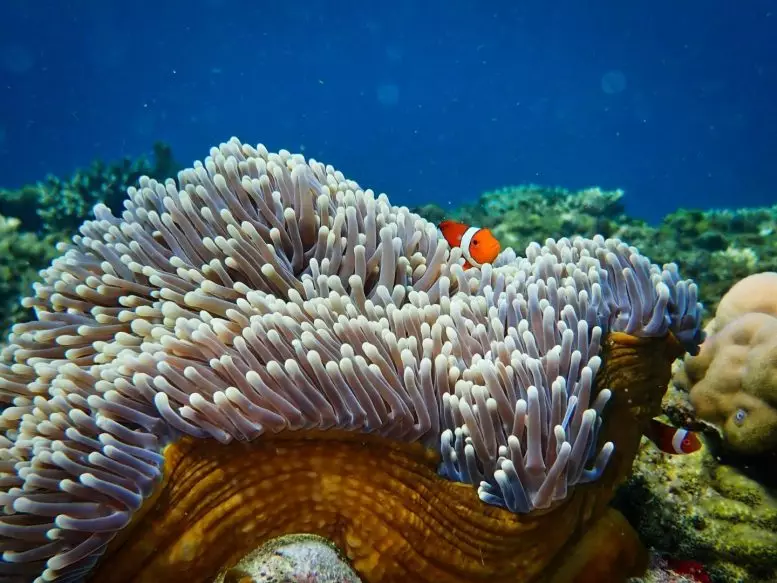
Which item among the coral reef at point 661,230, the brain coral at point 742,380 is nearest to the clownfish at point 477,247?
the brain coral at point 742,380

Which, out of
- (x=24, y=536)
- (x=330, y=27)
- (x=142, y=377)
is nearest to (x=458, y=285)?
(x=142, y=377)

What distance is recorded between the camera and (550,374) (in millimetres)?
1785

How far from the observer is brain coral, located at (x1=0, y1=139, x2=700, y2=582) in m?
1.58

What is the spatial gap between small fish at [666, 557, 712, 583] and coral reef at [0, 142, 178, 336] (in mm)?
7628

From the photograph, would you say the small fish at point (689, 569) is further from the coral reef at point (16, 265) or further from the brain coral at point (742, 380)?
the coral reef at point (16, 265)

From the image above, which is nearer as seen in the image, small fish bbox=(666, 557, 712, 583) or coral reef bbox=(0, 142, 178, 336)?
Result: small fish bbox=(666, 557, 712, 583)

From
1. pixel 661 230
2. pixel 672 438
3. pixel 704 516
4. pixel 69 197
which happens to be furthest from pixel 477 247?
pixel 69 197

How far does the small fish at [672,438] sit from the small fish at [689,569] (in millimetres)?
467

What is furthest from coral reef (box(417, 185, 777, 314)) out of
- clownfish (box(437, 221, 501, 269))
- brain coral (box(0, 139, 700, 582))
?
brain coral (box(0, 139, 700, 582))

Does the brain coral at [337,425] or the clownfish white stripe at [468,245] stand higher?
the clownfish white stripe at [468,245]

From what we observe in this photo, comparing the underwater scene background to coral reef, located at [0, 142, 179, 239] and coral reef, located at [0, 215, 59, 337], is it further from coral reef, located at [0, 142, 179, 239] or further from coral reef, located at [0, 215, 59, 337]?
coral reef, located at [0, 142, 179, 239]

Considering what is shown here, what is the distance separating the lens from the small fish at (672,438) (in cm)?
241

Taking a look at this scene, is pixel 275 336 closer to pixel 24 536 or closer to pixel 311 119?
pixel 24 536

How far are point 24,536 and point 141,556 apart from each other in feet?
1.06
